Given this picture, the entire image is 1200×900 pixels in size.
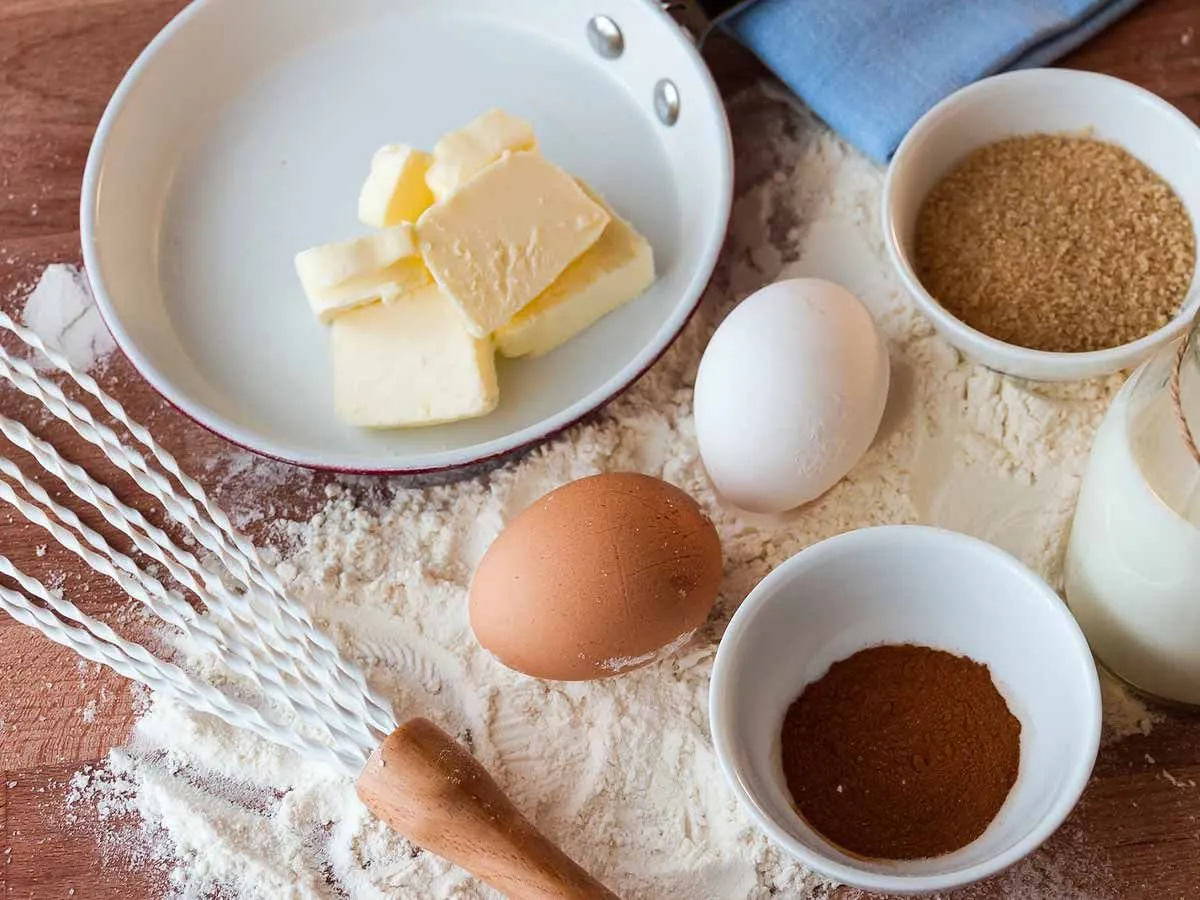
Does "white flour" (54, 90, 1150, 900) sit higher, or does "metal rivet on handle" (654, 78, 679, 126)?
"metal rivet on handle" (654, 78, 679, 126)

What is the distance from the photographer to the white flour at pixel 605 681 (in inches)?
38.6

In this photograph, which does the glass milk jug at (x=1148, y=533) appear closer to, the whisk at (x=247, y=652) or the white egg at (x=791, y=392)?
the white egg at (x=791, y=392)

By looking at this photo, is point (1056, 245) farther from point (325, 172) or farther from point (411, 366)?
point (325, 172)

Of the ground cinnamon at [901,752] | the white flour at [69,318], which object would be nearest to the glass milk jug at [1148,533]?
the ground cinnamon at [901,752]

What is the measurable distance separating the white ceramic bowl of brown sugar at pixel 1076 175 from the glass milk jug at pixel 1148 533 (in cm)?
18

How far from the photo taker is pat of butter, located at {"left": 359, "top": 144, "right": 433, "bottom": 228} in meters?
1.18

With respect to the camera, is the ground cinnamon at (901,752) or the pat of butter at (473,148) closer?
the ground cinnamon at (901,752)

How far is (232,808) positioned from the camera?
1.01 meters

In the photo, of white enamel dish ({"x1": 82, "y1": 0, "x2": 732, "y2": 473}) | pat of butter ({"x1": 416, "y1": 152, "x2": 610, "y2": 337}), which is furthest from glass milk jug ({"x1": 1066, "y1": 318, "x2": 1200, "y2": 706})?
pat of butter ({"x1": 416, "y1": 152, "x2": 610, "y2": 337})

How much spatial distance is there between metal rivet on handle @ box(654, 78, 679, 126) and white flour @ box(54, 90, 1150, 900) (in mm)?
198

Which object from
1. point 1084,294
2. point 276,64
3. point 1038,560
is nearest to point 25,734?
point 276,64

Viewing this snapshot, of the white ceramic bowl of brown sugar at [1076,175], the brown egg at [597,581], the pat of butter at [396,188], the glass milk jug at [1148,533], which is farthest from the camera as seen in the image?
the pat of butter at [396,188]

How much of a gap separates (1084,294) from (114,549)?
A: 2.95ft

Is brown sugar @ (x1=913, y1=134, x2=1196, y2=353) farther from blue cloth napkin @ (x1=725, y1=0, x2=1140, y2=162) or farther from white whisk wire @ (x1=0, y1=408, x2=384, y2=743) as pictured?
white whisk wire @ (x1=0, y1=408, x2=384, y2=743)
